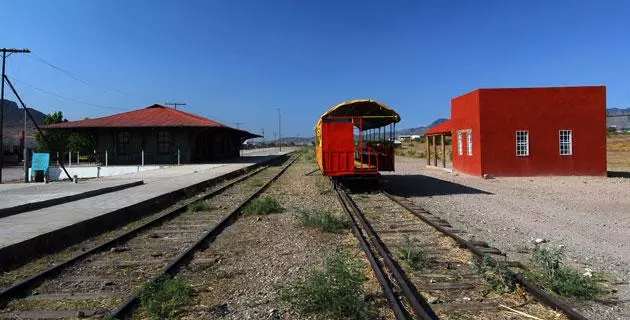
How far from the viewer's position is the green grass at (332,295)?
4766 mm

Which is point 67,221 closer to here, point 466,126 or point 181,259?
point 181,259

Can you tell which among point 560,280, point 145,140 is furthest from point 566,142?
point 145,140

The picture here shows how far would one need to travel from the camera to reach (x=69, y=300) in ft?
18.3

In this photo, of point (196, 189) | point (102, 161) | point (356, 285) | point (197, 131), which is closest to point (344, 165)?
point (196, 189)

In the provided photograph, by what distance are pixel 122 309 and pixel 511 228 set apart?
778 centimetres

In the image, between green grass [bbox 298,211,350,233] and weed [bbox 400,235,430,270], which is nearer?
weed [bbox 400,235,430,270]

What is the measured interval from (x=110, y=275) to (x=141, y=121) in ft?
107

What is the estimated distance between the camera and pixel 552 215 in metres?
11.9

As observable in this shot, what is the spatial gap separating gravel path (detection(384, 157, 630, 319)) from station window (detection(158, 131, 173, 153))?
887 inches

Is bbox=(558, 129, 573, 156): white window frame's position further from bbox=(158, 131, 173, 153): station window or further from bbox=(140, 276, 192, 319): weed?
bbox=(158, 131, 173, 153): station window

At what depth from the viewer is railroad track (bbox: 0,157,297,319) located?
205 inches

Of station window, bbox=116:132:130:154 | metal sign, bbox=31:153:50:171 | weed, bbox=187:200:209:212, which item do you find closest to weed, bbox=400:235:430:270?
weed, bbox=187:200:209:212

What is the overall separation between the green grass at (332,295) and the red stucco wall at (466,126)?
2003 centimetres

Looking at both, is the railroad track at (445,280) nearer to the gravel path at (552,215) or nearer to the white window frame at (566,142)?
the gravel path at (552,215)
